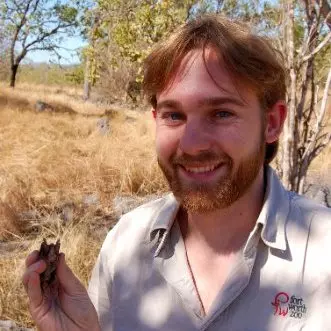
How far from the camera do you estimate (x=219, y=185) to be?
150cm

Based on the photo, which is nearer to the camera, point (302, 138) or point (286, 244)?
point (286, 244)

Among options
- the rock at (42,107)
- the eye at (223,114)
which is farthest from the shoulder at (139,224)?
the rock at (42,107)

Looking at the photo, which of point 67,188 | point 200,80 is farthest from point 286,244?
point 67,188

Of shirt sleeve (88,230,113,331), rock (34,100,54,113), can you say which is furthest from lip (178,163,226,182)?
rock (34,100,54,113)

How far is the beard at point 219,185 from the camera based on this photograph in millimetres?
1485

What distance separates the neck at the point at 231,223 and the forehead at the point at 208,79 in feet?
0.83

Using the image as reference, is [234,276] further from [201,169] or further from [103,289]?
[103,289]

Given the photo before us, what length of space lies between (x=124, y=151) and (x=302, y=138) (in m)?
4.69

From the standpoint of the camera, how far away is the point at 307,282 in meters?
1.39

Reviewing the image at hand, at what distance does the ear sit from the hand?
2.19 feet

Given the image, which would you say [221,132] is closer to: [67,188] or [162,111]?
[162,111]

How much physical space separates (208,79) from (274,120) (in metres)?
0.27

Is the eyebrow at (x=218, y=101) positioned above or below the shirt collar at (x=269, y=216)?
above

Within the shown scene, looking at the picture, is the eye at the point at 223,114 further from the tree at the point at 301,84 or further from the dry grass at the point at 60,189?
the dry grass at the point at 60,189
